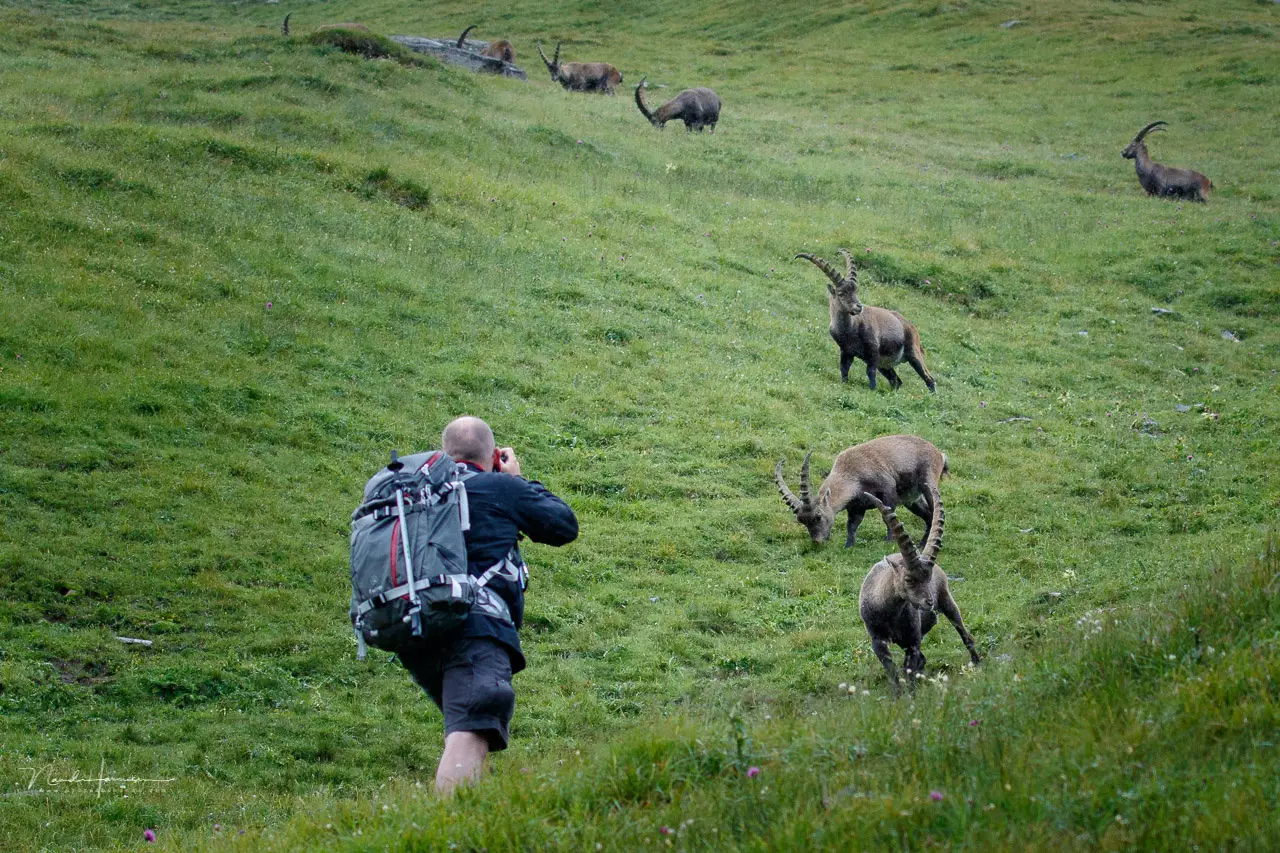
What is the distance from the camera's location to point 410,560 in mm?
6043

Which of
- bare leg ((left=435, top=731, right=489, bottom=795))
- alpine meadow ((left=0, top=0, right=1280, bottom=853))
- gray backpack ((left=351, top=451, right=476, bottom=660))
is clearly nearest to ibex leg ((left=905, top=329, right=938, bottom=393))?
alpine meadow ((left=0, top=0, right=1280, bottom=853))

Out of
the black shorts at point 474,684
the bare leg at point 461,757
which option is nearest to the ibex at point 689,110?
the black shorts at point 474,684

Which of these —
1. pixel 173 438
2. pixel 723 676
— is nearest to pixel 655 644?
pixel 723 676

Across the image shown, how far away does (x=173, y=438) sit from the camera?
13383 mm

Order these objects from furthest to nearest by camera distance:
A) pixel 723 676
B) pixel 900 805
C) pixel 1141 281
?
pixel 1141 281
pixel 723 676
pixel 900 805

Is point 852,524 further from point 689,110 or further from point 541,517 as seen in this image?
point 689,110

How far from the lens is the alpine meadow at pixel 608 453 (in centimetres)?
535

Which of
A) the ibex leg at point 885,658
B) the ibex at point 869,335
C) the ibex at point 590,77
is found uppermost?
the ibex at point 590,77

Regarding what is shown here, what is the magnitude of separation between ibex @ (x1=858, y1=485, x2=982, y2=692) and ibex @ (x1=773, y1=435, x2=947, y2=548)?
3276mm

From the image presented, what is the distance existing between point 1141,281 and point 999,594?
51.0 feet

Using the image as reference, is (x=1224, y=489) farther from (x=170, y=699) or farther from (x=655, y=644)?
(x=170, y=699)

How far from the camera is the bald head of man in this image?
270 inches

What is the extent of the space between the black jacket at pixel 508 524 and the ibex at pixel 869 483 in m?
7.02

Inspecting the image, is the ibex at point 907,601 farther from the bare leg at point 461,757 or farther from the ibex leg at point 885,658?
Answer: the bare leg at point 461,757
